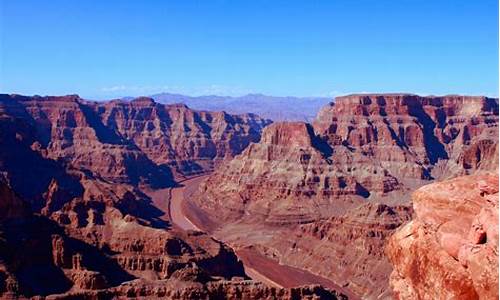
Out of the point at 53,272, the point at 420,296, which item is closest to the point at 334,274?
the point at 53,272

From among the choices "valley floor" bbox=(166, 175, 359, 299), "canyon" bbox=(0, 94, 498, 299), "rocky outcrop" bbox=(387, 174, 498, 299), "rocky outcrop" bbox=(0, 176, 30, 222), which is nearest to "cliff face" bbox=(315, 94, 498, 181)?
"canyon" bbox=(0, 94, 498, 299)

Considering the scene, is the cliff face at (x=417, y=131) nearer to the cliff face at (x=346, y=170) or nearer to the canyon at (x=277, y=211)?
the cliff face at (x=346, y=170)

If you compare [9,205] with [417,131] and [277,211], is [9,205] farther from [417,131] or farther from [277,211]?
[417,131]

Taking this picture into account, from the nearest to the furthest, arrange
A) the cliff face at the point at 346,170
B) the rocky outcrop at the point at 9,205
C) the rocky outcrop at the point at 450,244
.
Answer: the rocky outcrop at the point at 450,244 → the rocky outcrop at the point at 9,205 → the cliff face at the point at 346,170

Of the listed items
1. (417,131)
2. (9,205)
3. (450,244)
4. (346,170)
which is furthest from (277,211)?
(450,244)

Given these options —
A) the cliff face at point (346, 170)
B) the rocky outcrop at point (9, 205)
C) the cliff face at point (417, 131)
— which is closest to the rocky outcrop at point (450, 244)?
the rocky outcrop at point (9, 205)

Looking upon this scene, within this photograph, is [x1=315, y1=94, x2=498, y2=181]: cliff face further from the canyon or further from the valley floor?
the valley floor
